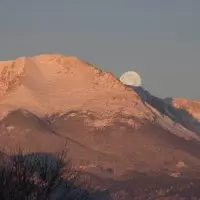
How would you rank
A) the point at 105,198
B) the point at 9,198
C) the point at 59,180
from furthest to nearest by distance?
the point at 105,198 < the point at 59,180 < the point at 9,198

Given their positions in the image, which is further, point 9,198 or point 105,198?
point 105,198

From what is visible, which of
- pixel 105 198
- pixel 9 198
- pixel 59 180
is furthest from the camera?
pixel 105 198

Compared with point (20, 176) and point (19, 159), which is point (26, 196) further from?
point (19, 159)

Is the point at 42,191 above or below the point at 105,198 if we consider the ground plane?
above

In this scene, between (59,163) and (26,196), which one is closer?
(26,196)

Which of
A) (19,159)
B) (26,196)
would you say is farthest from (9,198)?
(19,159)

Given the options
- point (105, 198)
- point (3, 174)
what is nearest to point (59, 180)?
point (3, 174)

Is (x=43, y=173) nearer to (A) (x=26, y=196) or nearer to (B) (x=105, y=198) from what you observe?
(A) (x=26, y=196)

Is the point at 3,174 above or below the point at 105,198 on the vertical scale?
above
